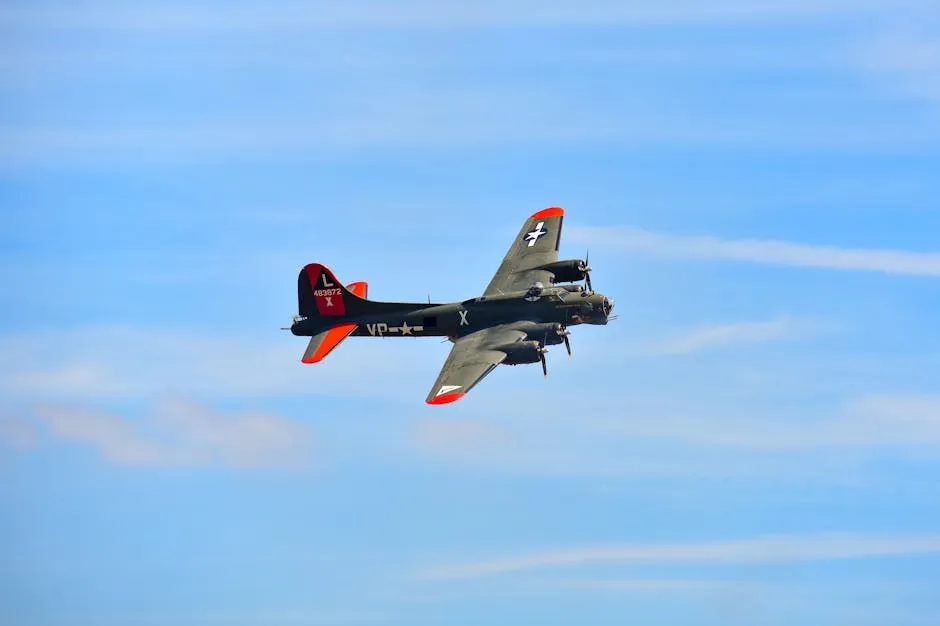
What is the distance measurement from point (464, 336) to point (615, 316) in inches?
411

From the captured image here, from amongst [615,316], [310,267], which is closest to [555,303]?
[615,316]

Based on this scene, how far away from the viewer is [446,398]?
89000 millimetres

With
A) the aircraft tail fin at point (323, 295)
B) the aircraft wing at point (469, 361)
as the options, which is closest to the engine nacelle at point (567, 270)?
the aircraft wing at point (469, 361)

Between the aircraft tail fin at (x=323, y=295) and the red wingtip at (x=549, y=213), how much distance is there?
15.5m

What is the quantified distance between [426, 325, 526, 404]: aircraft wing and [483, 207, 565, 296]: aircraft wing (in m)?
5.78

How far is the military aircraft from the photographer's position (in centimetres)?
9331

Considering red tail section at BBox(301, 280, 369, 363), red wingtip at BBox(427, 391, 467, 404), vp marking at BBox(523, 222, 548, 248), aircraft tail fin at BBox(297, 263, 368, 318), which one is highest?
vp marking at BBox(523, 222, 548, 248)

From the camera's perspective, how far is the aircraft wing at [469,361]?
89562mm

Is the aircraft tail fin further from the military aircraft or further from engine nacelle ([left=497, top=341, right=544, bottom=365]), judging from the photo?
engine nacelle ([left=497, top=341, right=544, bottom=365])

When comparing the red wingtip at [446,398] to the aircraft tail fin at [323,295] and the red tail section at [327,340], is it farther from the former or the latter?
the aircraft tail fin at [323,295]

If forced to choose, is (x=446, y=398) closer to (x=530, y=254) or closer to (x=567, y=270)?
(x=567, y=270)

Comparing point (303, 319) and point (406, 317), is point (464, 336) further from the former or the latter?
point (303, 319)

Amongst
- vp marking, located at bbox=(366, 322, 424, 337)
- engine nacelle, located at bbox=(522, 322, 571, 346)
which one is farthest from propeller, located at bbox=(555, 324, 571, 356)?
vp marking, located at bbox=(366, 322, 424, 337)

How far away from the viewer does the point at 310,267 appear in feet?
338
